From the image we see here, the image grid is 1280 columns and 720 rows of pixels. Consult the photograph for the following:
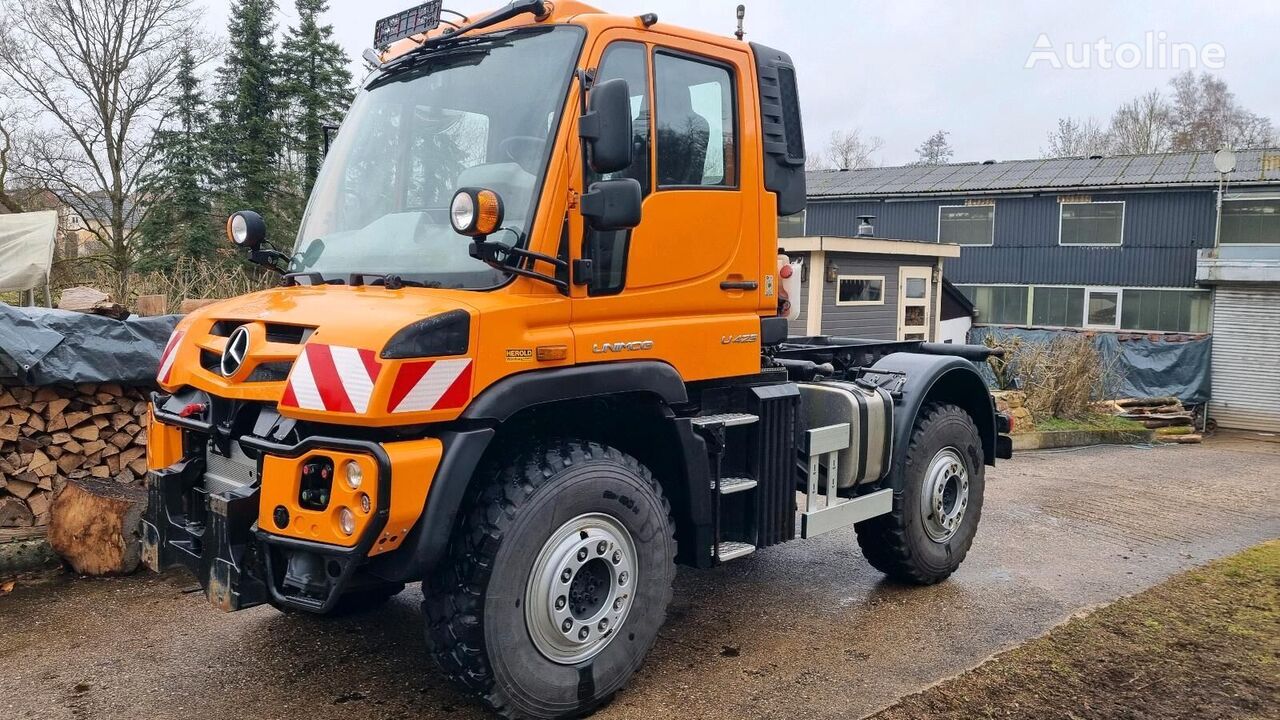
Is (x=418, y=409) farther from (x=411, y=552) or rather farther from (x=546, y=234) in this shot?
(x=546, y=234)

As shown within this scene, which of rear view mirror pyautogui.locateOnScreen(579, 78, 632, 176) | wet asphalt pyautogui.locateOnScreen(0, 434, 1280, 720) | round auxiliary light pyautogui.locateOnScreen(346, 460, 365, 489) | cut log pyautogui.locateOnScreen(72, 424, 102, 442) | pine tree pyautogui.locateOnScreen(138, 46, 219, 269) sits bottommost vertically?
wet asphalt pyautogui.locateOnScreen(0, 434, 1280, 720)

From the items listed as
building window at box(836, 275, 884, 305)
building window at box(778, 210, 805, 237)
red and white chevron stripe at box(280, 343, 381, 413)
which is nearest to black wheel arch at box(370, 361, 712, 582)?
red and white chevron stripe at box(280, 343, 381, 413)

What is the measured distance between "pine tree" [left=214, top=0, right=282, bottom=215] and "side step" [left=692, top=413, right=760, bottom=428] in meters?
20.5

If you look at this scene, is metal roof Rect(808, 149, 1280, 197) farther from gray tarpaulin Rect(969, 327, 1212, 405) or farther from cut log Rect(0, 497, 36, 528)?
cut log Rect(0, 497, 36, 528)

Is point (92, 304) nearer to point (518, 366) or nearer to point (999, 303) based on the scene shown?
point (518, 366)

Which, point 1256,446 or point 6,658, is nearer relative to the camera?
point 6,658

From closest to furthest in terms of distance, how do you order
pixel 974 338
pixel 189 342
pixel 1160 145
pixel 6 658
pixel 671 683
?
1. pixel 189 342
2. pixel 671 683
3. pixel 6 658
4. pixel 974 338
5. pixel 1160 145

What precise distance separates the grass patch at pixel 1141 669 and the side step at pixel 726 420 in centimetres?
141

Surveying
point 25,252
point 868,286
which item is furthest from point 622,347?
point 868,286

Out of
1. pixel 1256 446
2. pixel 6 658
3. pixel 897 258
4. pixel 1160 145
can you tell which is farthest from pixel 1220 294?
Result: pixel 6 658

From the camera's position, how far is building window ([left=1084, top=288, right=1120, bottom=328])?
2703cm

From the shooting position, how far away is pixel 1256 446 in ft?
66.6

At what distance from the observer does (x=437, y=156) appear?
418cm

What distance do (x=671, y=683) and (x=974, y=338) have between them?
23.9 m
